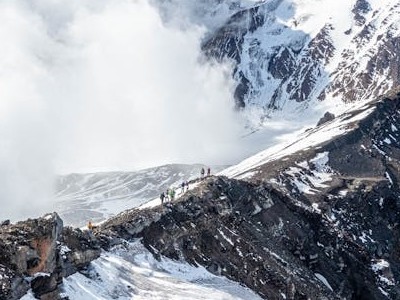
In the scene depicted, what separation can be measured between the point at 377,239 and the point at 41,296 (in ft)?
397

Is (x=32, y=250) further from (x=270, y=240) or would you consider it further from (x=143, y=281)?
(x=270, y=240)

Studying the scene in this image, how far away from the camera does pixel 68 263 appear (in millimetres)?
70500

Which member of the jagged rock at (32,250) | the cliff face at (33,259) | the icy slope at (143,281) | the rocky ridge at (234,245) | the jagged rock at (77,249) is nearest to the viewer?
the cliff face at (33,259)

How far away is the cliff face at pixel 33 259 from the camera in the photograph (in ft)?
193

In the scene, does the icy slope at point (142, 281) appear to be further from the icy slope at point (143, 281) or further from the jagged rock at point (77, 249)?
the jagged rock at point (77, 249)

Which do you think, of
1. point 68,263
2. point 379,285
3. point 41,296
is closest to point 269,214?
point 379,285

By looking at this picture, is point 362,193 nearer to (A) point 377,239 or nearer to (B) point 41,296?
(A) point 377,239

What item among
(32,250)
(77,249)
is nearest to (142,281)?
(77,249)

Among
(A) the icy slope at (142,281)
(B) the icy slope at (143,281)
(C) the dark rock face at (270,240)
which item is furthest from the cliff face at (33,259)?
(C) the dark rock face at (270,240)

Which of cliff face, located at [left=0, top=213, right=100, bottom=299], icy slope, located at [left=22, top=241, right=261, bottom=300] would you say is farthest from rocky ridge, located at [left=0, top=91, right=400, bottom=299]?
icy slope, located at [left=22, top=241, right=261, bottom=300]

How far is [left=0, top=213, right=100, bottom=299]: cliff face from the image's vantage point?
5897cm

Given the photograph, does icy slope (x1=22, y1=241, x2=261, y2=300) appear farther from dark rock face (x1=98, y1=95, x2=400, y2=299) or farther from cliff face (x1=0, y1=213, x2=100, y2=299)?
dark rock face (x1=98, y1=95, x2=400, y2=299)

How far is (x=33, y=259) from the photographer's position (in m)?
62.1

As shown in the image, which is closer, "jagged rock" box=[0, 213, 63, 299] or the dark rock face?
"jagged rock" box=[0, 213, 63, 299]
